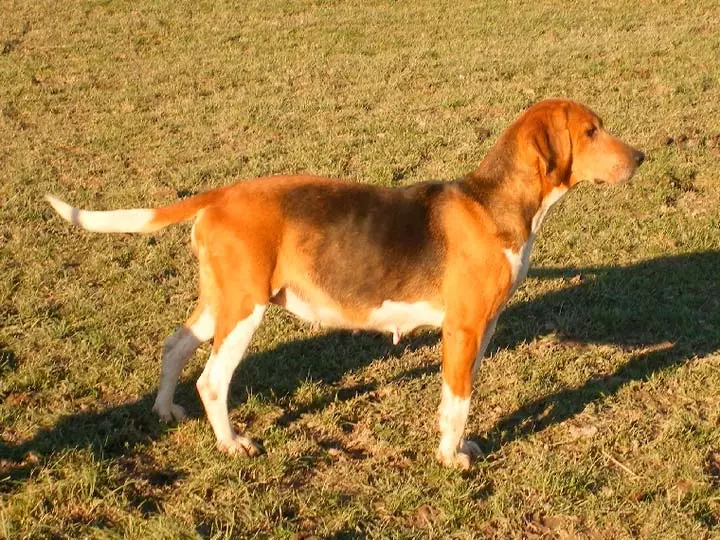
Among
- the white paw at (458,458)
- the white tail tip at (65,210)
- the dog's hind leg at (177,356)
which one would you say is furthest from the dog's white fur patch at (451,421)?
the white tail tip at (65,210)

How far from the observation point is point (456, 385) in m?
5.18

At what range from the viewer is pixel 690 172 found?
401 inches

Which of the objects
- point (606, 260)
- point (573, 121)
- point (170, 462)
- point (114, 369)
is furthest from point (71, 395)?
point (606, 260)

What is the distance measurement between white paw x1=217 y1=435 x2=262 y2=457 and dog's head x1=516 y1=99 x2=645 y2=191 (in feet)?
7.43

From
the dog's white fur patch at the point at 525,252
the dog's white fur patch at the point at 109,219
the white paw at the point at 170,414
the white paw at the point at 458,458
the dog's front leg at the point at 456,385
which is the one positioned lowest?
the white paw at the point at 458,458

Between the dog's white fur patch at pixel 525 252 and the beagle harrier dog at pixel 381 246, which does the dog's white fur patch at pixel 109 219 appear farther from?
the dog's white fur patch at pixel 525 252

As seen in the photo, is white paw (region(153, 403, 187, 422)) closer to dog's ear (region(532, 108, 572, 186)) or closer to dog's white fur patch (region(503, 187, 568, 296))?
dog's white fur patch (region(503, 187, 568, 296))

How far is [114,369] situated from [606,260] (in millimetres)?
4409

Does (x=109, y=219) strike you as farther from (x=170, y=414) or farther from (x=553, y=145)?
(x=553, y=145)

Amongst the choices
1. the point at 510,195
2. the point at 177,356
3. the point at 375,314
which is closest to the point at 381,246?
the point at 375,314

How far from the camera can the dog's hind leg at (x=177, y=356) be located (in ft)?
18.3

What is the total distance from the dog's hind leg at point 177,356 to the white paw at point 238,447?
48 centimetres

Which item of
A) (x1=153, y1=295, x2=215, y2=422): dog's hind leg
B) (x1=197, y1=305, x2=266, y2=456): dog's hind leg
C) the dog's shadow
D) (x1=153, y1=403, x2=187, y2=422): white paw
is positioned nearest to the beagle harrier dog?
(x1=197, y1=305, x2=266, y2=456): dog's hind leg

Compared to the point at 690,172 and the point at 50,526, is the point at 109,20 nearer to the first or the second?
the point at 690,172
